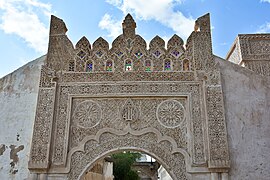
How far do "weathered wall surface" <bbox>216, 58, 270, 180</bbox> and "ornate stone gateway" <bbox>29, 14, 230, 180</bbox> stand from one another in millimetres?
172

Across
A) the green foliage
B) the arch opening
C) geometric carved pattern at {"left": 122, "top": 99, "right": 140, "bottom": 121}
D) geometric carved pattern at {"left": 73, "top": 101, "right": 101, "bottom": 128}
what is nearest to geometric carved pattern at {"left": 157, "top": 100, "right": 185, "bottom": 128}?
geometric carved pattern at {"left": 122, "top": 99, "right": 140, "bottom": 121}

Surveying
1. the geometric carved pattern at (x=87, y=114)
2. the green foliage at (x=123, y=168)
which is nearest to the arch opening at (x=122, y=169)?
the green foliage at (x=123, y=168)

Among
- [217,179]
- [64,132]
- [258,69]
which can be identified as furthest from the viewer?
[258,69]

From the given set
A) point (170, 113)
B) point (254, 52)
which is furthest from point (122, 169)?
point (170, 113)

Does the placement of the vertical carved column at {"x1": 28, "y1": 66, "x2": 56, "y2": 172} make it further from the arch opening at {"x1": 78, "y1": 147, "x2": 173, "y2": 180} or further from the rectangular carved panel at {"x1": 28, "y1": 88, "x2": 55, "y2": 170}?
the arch opening at {"x1": 78, "y1": 147, "x2": 173, "y2": 180}

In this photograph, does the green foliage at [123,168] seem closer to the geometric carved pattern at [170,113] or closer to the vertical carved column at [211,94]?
the geometric carved pattern at [170,113]

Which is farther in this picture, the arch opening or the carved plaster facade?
the arch opening

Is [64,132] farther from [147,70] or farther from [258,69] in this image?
[258,69]

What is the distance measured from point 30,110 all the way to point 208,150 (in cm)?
294

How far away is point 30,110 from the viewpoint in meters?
4.98

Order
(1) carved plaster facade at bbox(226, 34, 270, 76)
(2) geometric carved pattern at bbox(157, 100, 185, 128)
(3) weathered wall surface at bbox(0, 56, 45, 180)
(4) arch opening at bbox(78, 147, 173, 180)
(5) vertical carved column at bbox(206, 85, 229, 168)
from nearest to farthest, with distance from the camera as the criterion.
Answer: (5) vertical carved column at bbox(206, 85, 229, 168), (3) weathered wall surface at bbox(0, 56, 45, 180), (2) geometric carved pattern at bbox(157, 100, 185, 128), (1) carved plaster facade at bbox(226, 34, 270, 76), (4) arch opening at bbox(78, 147, 173, 180)

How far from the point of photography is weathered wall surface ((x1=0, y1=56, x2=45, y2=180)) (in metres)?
4.70

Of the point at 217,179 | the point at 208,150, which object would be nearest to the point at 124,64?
the point at 208,150

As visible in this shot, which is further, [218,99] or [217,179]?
[218,99]
